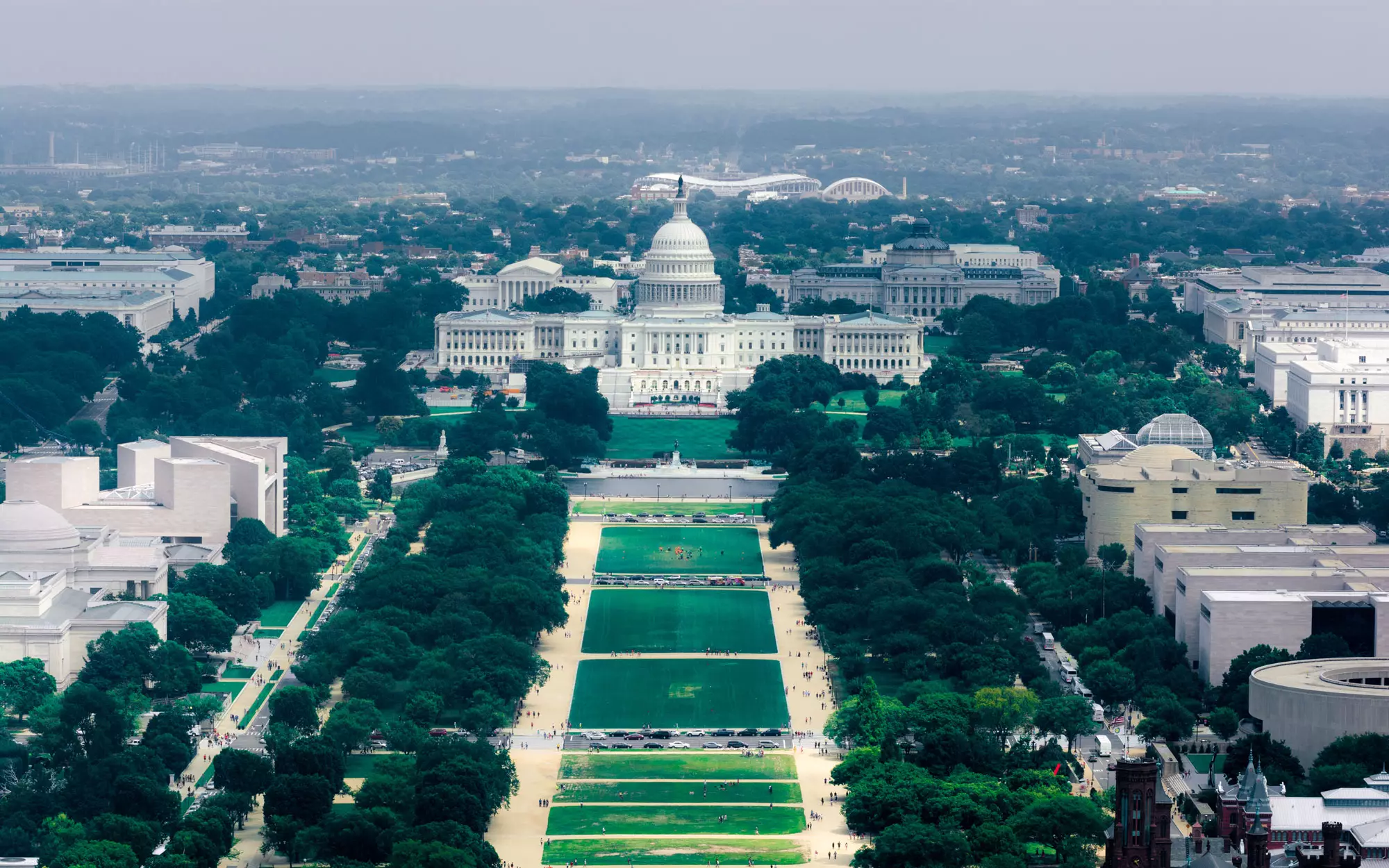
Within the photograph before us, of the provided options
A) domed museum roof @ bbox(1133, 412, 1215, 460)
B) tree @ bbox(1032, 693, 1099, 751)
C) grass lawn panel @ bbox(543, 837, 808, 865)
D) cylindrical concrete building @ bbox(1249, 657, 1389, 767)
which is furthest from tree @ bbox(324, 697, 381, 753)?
domed museum roof @ bbox(1133, 412, 1215, 460)

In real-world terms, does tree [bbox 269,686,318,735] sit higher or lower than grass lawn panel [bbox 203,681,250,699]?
higher

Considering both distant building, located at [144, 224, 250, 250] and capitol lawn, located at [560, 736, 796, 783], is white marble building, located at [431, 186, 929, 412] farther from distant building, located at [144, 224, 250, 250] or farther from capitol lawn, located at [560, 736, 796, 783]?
distant building, located at [144, 224, 250, 250]

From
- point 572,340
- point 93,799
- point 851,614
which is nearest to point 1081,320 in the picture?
point 572,340

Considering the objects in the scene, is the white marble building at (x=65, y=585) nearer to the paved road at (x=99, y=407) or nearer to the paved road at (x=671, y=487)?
the paved road at (x=671, y=487)

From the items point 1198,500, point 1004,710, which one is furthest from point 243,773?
point 1198,500

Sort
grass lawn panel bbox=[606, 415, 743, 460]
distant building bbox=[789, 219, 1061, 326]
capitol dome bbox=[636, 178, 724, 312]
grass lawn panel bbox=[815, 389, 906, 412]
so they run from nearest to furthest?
grass lawn panel bbox=[606, 415, 743, 460] → grass lawn panel bbox=[815, 389, 906, 412] → capitol dome bbox=[636, 178, 724, 312] → distant building bbox=[789, 219, 1061, 326]
